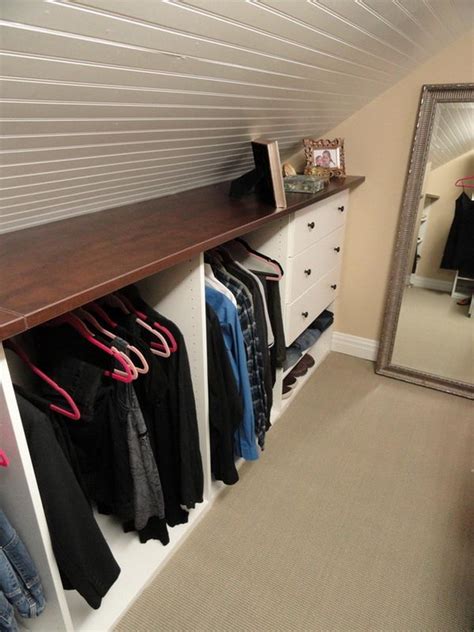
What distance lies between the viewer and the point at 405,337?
2.49 meters

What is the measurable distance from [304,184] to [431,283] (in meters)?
0.99

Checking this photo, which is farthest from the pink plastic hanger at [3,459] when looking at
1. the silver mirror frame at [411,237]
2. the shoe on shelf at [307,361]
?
the silver mirror frame at [411,237]

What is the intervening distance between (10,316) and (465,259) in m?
2.24

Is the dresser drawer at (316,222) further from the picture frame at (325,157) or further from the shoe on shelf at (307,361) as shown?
the shoe on shelf at (307,361)

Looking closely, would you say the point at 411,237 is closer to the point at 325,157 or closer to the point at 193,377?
the point at 325,157

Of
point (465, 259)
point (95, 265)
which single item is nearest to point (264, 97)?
point (95, 265)

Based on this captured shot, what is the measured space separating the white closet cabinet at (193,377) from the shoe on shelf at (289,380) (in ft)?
0.33

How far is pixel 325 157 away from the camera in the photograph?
2279 mm

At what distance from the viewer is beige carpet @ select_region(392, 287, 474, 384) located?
92.0 inches

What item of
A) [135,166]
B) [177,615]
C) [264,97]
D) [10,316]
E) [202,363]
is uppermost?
[264,97]

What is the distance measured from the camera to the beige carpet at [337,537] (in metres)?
1.34

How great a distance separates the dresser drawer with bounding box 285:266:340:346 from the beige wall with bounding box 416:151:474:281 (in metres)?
0.48

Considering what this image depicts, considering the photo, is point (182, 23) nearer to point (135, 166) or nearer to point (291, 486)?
point (135, 166)

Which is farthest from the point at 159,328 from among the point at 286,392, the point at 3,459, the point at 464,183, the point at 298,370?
the point at 464,183
